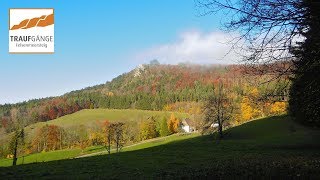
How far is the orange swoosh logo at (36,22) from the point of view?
15.5 metres

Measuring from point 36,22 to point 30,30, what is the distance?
0.43 metres

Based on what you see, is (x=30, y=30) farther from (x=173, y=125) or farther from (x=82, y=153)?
(x=173, y=125)

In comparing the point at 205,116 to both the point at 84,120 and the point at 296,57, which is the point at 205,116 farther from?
the point at 84,120

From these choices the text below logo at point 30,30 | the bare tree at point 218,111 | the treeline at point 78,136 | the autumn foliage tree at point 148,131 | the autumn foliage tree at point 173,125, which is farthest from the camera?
the autumn foliage tree at point 173,125

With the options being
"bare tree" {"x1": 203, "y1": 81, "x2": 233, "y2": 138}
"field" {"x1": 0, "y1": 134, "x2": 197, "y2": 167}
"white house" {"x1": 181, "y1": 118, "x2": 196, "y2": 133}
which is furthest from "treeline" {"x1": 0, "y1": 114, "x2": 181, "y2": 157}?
"bare tree" {"x1": 203, "y1": 81, "x2": 233, "y2": 138}

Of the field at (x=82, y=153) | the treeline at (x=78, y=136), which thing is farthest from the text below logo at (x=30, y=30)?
the treeline at (x=78, y=136)

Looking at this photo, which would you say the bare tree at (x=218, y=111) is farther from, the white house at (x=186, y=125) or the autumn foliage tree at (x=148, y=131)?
the white house at (x=186, y=125)

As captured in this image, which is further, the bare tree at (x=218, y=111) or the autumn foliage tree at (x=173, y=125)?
the autumn foliage tree at (x=173, y=125)

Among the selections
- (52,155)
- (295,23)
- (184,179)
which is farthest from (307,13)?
(52,155)

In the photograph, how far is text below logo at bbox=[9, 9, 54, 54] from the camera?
15.4m

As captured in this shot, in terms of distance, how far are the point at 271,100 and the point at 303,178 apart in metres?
3.00

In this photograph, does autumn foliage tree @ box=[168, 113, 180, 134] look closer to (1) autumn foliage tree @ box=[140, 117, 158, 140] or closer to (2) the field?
(1) autumn foliage tree @ box=[140, 117, 158, 140]

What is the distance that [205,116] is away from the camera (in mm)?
77750

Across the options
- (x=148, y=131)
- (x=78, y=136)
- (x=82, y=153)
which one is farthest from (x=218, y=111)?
(x=78, y=136)
